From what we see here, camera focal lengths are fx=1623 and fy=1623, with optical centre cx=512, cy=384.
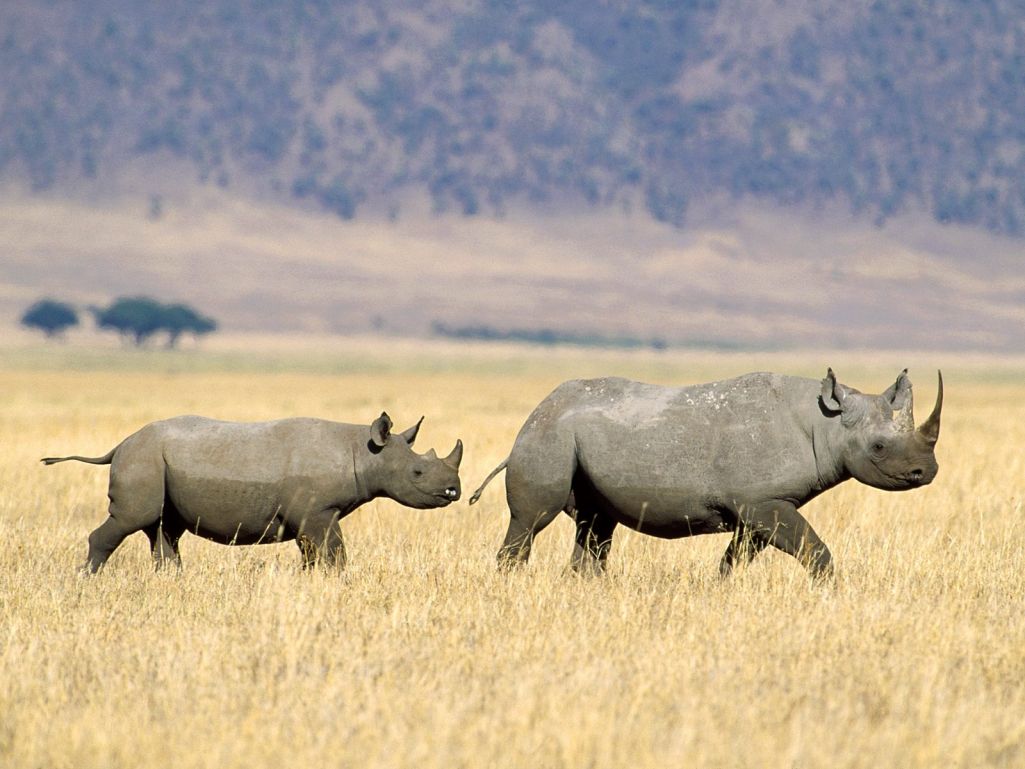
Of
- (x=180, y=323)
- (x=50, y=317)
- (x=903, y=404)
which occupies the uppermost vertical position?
(x=903, y=404)

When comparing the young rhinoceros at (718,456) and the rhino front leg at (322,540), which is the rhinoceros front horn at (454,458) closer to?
the young rhinoceros at (718,456)

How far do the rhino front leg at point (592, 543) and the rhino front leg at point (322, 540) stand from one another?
4.94ft

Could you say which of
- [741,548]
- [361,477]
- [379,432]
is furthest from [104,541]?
[741,548]

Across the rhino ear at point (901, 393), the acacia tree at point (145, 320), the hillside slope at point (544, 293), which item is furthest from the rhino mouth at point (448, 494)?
the hillside slope at point (544, 293)

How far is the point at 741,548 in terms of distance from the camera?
9805mm

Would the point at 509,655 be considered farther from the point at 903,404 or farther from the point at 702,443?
the point at 903,404

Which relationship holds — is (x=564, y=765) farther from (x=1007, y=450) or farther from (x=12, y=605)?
(x=1007, y=450)

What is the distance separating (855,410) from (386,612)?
2.98 metres

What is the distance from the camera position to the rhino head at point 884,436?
9.16 meters

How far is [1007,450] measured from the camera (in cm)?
2159

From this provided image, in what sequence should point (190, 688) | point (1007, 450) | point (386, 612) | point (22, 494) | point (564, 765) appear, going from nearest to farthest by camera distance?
point (564, 765) < point (190, 688) < point (386, 612) < point (22, 494) < point (1007, 450)

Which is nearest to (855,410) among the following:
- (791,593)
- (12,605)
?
(791,593)

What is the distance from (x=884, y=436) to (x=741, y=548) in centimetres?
115

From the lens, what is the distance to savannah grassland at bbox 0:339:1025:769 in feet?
19.8
